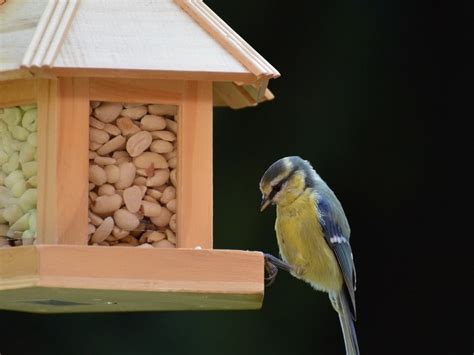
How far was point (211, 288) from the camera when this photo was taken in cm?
299

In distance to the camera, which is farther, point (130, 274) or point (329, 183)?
point (329, 183)

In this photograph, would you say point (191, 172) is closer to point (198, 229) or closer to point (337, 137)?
point (198, 229)

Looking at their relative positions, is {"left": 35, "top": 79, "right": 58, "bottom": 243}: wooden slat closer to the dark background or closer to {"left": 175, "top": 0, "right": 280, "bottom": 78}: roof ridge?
{"left": 175, "top": 0, "right": 280, "bottom": 78}: roof ridge

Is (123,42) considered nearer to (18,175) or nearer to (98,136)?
(98,136)

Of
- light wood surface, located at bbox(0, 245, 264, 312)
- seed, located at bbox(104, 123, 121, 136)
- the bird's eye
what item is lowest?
light wood surface, located at bbox(0, 245, 264, 312)

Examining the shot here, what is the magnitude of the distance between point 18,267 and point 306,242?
1.26 meters

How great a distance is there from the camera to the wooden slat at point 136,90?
3168mm

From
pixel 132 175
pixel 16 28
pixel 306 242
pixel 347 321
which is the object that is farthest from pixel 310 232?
pixel 16 28

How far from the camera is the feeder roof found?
117 inches

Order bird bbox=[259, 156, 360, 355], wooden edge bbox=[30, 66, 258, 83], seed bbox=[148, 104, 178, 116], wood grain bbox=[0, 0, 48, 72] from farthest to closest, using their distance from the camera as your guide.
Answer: bird bbox=[259, 156, 360, 355], seed bbox=[148, 104, 178, 116], wood grain bbox=[0, 0, 48, 72], wooden edge bbox=[30, 66, 258, 83]

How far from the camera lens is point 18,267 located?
9.49ft

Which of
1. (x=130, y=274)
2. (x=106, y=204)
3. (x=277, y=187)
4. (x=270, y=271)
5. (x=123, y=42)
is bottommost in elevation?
(x=130, y=274)

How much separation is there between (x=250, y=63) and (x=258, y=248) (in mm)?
2315

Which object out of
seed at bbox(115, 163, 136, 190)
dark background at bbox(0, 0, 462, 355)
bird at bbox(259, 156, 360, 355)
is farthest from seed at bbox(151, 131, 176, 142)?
dark background at bbox(0, 0, 462, 355)
